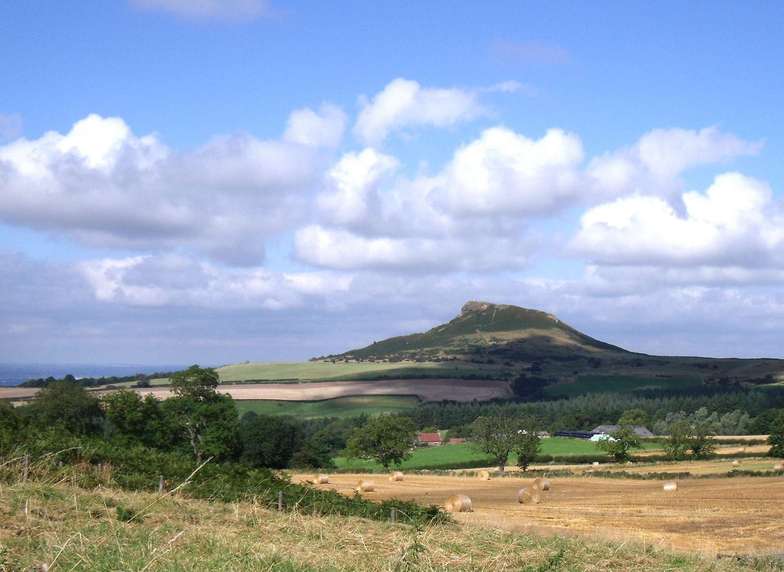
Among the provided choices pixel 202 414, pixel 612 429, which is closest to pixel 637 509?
pixel 202 414

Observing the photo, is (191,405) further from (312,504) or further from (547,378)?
(547,378)

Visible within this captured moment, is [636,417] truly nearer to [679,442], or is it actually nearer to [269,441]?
[679,442]

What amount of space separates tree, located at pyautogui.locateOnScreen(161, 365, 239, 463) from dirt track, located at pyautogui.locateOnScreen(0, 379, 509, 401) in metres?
57.4

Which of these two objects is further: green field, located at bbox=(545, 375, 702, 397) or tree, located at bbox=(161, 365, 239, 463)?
green field, located at bbox=(545, 375, 702, 397)

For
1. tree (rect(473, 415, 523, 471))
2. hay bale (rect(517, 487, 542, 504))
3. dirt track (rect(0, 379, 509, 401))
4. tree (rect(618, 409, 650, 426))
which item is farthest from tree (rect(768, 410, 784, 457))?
dirt track (rect(0, 379, 509, 401))

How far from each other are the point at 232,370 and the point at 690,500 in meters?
158

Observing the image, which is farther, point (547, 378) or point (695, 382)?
point (547, 378)

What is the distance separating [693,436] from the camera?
270 feet

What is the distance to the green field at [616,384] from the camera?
559ft

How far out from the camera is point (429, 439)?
111 metres

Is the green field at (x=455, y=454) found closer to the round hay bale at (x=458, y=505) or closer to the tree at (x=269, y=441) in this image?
the tree at (x=269, y=441)

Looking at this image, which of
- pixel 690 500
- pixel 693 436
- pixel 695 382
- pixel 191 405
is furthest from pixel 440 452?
pixel 695 382

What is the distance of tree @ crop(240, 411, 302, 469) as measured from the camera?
77.9 m

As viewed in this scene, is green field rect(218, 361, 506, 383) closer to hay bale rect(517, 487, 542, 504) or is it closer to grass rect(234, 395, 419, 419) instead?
grass rect(234, 395, 419, 419)
